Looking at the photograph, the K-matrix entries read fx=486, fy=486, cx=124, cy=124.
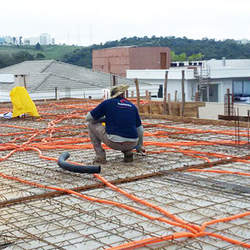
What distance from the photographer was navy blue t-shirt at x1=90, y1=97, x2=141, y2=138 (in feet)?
20.9

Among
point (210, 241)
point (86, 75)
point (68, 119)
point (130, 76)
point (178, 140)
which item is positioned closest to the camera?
point (210, 241)

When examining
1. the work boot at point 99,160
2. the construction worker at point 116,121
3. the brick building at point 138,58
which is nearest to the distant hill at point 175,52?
the brick building at point 138,58

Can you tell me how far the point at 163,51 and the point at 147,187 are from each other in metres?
48.7

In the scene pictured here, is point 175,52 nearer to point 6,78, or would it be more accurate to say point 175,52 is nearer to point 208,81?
point 208,81

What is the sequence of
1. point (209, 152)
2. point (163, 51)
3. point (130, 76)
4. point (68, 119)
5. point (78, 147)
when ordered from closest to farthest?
point (209, 152) < point (78, 147) < point (68, 119) < point (130, 76) < point (163, 51)

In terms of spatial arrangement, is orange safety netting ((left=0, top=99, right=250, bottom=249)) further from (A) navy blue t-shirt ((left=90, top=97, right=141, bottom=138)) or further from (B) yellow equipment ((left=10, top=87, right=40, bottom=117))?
(A) navy blue t-shirt ((left=90, top=97, right=141, bottom=138))

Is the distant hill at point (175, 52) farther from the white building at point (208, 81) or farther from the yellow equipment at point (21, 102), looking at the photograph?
the yellow equipment at point (21, 102)

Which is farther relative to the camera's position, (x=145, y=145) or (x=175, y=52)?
(x=175, y=52)

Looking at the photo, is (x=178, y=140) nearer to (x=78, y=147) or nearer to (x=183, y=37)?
(x=78, y=147)

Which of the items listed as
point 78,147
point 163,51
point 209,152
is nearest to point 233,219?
point 209,152

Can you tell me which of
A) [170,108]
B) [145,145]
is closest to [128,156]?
[145,145]

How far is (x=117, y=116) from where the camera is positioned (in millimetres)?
6387

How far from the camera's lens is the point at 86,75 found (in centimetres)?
3067

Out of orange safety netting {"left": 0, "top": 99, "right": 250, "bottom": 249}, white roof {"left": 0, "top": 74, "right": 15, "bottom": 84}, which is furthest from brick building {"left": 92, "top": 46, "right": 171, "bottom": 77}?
orange safety netting {"left": 0, "top": 99, "right": 250, "bottom": 249}
